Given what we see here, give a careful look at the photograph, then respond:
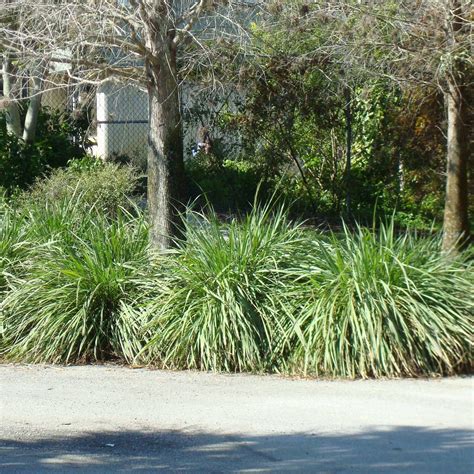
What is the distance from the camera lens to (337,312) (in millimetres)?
7855

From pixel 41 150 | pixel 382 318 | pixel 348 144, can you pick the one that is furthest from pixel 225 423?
pixel 41 150

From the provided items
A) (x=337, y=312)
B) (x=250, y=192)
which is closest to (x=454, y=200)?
(x=337, y=312)

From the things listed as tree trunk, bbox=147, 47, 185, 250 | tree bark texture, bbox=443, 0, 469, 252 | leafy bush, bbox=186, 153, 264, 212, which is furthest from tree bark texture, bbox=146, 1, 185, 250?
leafy bush, bbox=186, 153, 264, 212

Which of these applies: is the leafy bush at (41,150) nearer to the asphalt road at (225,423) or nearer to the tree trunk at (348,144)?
the tree trunk at (348,144)

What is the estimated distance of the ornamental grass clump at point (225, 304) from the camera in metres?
8.00

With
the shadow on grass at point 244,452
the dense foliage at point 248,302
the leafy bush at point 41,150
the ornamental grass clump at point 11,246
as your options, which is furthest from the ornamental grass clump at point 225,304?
the leafy bush at point 41,150

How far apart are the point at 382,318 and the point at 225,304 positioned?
56.4 inches

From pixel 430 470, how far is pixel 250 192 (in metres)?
8.91

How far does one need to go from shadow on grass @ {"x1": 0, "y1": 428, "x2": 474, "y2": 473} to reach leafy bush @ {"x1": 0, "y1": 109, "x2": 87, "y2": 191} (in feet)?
29.7

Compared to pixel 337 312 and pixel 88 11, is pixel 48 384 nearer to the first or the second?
pixel 337 312

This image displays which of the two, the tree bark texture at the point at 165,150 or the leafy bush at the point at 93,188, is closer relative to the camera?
the tree bark texture at the point at 165,150

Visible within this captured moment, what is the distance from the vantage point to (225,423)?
6590mm

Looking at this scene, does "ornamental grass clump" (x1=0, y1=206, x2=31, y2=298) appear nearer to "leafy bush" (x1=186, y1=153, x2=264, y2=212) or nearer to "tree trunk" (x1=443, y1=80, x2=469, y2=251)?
"leafy bush" (x1=186, y1=153, x2=264, y2=212)

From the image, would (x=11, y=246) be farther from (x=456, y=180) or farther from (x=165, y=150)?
(x=456, y=180)
